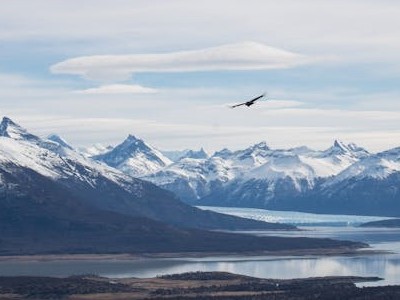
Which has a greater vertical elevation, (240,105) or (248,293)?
(240,105)

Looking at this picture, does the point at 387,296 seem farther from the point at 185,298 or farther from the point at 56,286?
the point at 56,286

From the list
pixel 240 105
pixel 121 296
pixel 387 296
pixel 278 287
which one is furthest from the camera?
pixel 278 287

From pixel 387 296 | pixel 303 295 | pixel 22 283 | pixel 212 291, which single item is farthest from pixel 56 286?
pixel 387 296

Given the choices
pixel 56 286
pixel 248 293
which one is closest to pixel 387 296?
pixel 248 293

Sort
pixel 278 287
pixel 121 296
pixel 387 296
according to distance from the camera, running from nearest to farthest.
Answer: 1. pixel 387 296
2. pixel 121 296
3. pixel 278 287

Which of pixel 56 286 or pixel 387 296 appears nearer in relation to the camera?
pixel 387 296

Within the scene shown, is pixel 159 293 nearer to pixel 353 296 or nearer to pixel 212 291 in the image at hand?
pixel 212 291
